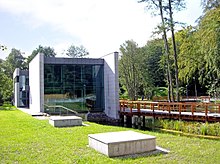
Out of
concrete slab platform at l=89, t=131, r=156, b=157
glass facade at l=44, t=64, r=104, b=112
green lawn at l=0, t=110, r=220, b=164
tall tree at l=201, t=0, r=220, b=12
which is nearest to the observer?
green lawn at l=0, t=110, r=220, b=164

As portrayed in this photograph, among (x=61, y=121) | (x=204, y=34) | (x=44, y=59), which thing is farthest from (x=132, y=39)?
(x=61, y=121)

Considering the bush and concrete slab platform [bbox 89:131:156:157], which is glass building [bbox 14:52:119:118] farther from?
concrete slab platform [bbox 89:131:156:157]

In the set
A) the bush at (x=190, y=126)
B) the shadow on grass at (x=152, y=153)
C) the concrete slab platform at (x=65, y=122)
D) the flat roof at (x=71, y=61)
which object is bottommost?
the bush at (x=190, y=126)

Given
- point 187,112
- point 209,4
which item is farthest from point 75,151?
point 209,4

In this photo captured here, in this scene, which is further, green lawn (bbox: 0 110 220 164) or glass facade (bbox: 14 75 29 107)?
glass facade (bbox: 14 75 29 107)

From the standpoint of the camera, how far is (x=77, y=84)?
23.4 metres

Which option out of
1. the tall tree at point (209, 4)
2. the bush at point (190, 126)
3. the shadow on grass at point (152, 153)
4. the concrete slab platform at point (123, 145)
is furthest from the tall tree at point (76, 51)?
the shadow on grass at point (152, 153)

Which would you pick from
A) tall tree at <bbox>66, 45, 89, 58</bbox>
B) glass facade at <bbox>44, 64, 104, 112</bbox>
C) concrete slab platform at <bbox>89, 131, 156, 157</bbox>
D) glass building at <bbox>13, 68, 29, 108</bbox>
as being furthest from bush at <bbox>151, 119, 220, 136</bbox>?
tall tree at <bbox>66, 45, 89, 58</bbox>

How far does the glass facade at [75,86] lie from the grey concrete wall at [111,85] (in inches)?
30.0

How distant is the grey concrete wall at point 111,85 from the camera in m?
21.3

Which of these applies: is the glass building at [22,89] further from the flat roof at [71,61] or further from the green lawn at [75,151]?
the green lawn at [75,151]

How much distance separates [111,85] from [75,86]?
3307mm

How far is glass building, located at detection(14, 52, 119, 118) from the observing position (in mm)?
21969

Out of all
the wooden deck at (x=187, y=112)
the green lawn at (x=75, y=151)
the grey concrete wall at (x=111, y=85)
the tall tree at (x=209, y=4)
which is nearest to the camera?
A: the green lawn at (x=75, y=151)
